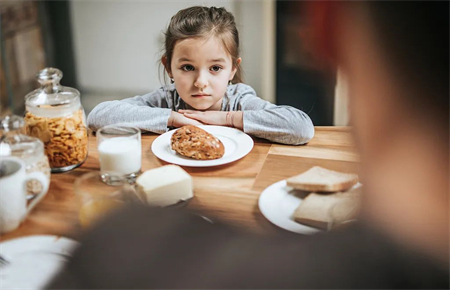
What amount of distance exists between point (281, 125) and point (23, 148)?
20.4 inches

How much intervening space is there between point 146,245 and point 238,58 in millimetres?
1016

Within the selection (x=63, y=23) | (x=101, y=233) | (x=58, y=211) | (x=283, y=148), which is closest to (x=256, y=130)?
(x=283, y=148)

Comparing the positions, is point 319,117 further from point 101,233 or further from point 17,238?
point 101,233

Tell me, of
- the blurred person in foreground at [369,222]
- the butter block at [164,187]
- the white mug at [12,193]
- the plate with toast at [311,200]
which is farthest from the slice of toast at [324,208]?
the white mug at [12,193]

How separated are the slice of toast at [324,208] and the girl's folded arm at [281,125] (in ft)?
0.96

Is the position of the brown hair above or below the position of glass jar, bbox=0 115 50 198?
above

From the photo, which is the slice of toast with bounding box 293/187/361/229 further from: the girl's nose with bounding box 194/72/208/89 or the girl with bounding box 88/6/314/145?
the girl's nose with bounding box 194/72/208/89

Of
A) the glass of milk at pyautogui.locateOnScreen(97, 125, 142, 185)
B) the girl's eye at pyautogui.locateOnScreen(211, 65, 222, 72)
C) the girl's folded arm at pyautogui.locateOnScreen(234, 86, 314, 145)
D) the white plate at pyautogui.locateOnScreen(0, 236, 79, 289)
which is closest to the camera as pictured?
the white plate at pyautogui.locateOnScreen(0, 236, 79, 289)

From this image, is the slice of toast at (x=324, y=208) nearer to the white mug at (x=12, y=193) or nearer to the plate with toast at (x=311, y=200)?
the plate with toast at (x=311, y=200)

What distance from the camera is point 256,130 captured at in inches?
40.7

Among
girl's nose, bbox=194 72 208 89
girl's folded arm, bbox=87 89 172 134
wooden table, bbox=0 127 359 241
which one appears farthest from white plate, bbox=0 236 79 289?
girl's nose, bbox=194 72 208 89

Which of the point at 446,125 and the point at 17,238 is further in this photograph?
the point at 17,238

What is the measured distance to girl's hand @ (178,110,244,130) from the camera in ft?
3.58

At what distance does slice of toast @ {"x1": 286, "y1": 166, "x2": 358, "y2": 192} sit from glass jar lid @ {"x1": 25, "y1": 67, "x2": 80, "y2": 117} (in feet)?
1.36
